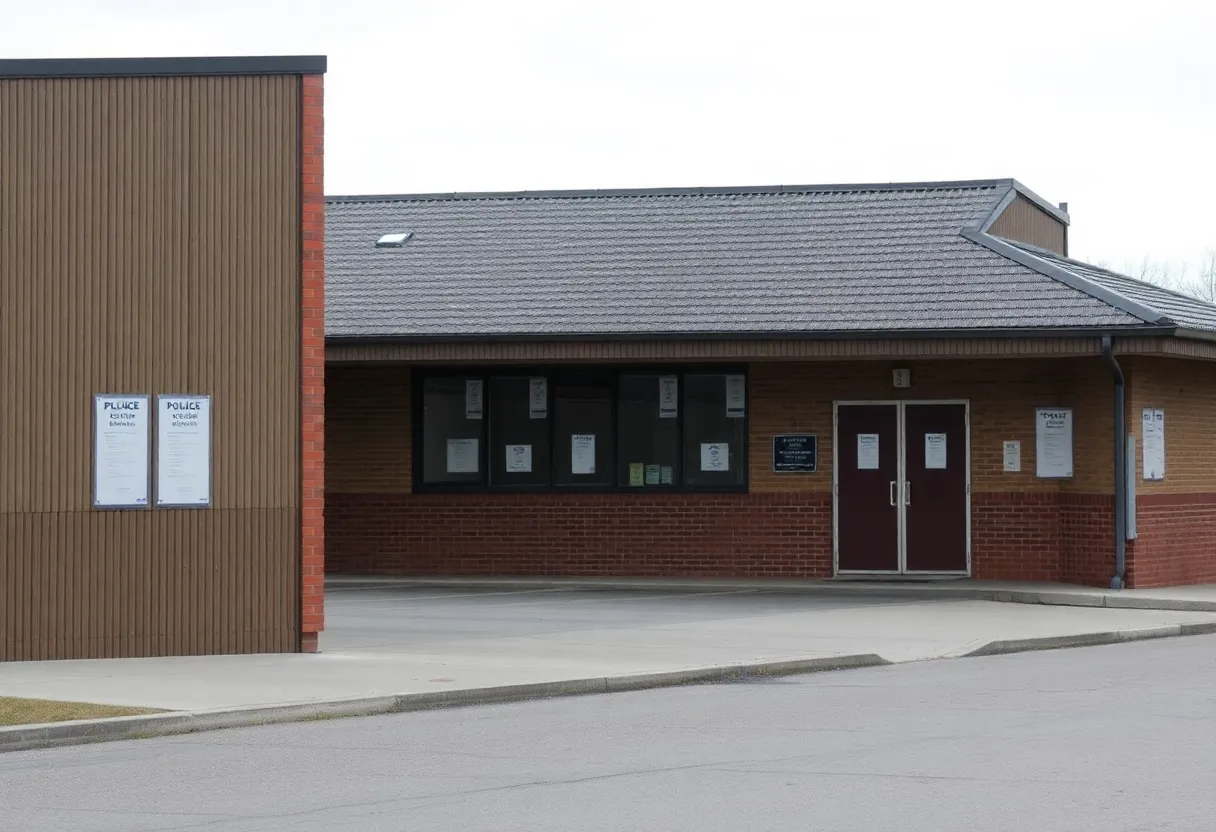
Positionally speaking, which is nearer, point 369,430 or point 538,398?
point 538,398

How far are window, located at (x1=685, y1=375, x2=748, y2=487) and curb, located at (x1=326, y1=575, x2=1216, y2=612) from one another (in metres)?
1.38

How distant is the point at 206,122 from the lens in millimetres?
14680

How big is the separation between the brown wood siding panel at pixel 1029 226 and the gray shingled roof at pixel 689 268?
385 millimetres

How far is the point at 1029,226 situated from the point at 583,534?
8.54m

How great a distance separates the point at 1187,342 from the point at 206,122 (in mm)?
11312

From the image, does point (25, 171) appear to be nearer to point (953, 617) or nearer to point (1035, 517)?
point (953, 617)

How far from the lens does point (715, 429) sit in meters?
22.8

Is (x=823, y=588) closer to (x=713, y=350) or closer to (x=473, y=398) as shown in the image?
(x=713, y=350)

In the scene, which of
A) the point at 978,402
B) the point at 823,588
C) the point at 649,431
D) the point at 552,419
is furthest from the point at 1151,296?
the point at 552,419

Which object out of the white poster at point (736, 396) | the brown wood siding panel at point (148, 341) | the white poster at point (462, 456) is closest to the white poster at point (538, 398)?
the white poster at point (462, 456)

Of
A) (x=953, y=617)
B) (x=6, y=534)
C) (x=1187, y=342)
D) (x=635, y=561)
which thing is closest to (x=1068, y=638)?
(x=953, y=617)

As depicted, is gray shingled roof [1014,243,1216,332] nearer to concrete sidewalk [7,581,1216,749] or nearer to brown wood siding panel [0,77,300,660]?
concrete sidewalk [7,581,1216,749]

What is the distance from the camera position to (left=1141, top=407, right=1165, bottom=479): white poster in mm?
20828

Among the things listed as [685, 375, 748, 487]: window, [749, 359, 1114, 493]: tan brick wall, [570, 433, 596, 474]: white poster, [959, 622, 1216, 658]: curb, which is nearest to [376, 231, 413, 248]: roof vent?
[570, 433, 596, 474]: white poster
